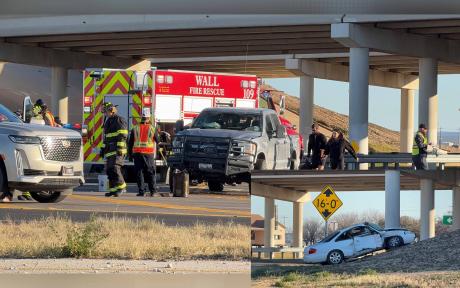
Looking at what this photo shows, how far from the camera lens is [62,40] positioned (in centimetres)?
5806

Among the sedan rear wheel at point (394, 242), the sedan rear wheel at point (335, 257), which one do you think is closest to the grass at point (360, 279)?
the sedan rear wheel at point (335, 257)

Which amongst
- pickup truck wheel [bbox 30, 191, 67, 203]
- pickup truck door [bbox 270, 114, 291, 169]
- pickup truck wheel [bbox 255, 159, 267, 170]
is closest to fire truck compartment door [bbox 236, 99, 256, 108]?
pickup truck wheel [bbox 30, 191, 67, 203]

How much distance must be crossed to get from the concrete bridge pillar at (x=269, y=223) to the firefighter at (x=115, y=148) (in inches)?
306

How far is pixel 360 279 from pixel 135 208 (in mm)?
10403

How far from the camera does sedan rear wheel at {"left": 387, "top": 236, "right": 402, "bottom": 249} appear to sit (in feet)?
33.7

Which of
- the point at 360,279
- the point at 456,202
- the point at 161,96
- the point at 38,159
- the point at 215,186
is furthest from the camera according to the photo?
the point at 161,96

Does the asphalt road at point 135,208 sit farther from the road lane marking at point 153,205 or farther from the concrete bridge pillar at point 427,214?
the concrete bridge pillar at point 427,214

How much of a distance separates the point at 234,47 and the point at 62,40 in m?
9.55

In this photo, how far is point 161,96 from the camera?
22.7 metres

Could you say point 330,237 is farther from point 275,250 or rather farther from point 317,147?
point 317,147

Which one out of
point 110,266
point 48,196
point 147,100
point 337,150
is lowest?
point 110,266

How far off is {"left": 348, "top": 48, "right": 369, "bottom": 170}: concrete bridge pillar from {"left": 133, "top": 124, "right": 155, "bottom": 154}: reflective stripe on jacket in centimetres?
3182

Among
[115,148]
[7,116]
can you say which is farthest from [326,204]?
[7,116]

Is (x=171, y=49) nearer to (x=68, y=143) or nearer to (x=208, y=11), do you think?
(x=68, y=143)
